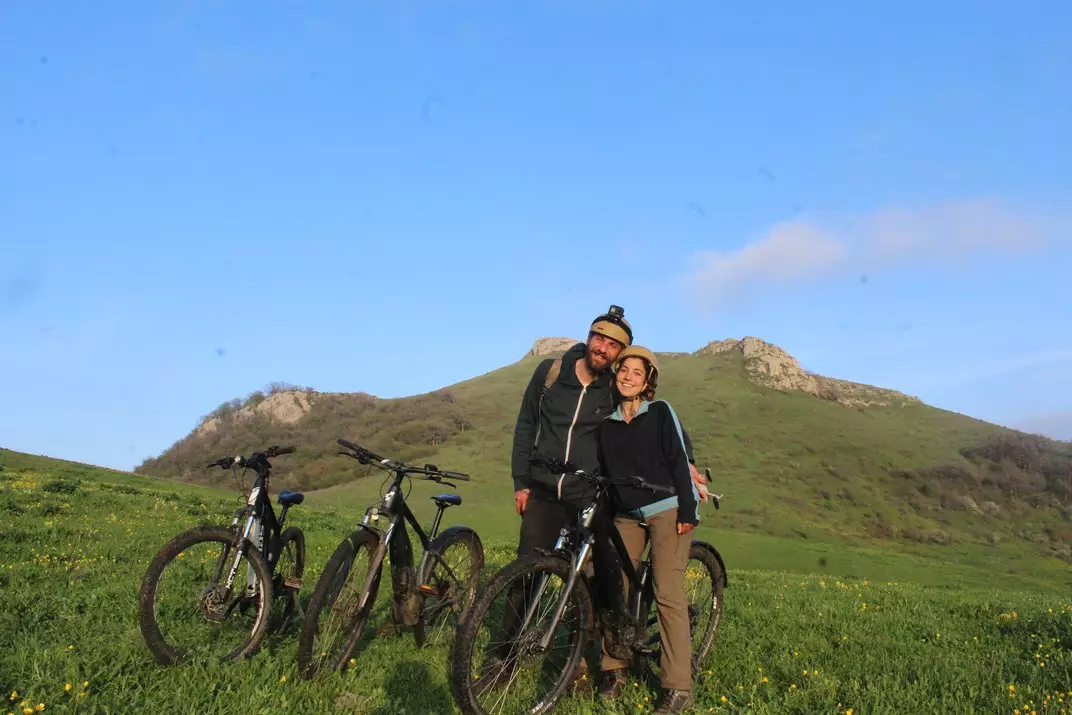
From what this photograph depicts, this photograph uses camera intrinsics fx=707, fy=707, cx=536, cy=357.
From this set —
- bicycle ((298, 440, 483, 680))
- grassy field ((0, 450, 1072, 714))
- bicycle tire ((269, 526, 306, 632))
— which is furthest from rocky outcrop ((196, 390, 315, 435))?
bicycle tire ((269, 526, 306, 632))

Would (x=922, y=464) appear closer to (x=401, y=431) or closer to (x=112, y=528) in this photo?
(x=401, y=431)

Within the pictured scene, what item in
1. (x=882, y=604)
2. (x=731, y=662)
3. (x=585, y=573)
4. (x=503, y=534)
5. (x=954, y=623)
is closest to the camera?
(x=585, y=573)

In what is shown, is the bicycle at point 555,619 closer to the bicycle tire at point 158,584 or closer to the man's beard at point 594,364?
the man's beard at point 594,364

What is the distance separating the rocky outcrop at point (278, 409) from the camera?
9244 cm

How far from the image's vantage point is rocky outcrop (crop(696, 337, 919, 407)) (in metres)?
88.2

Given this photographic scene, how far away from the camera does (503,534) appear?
30266mm

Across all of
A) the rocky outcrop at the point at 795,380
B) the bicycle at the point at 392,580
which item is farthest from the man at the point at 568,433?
the rocky outcrop at the point at 795,380

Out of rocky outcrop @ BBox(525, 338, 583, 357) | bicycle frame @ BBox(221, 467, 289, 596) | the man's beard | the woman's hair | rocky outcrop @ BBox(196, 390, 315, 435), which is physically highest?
rocky outcrop @ BBox(525, 338, 583, 357)

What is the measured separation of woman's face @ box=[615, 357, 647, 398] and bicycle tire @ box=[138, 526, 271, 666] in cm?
326

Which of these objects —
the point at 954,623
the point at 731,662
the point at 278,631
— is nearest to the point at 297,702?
the point at 278,631

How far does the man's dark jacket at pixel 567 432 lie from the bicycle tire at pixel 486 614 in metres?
0.84

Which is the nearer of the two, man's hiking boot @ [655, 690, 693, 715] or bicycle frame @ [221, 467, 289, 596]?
man's hiking boot @ [655, 690, 693, 715]

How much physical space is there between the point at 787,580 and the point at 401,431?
62156mm

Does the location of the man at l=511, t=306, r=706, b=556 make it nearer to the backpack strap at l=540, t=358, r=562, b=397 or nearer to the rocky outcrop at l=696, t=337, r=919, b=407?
the backpack strap at l=540, t=358, r=562, b=397
